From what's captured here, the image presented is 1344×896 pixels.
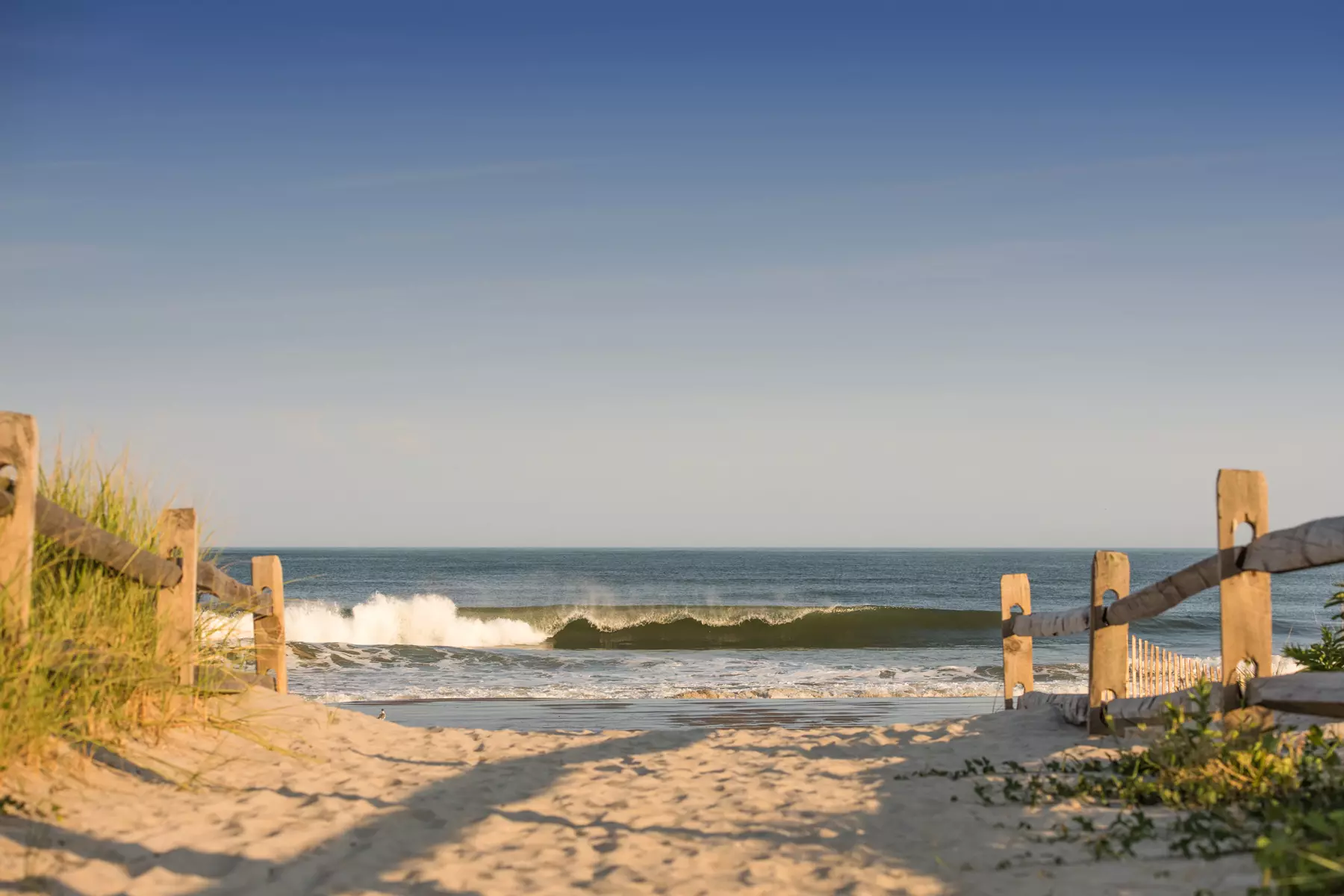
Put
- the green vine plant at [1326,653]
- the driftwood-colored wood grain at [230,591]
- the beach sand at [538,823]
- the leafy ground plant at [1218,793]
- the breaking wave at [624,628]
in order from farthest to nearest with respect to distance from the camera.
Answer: the breaking wave at [624,628] → the green vine plant at [1326,653] → the driftwood-colored wood grain at [230,591] → the beach sand at [538,823] → the leafy ground plant at [1218,793]

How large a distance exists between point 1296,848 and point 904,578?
59.5 m

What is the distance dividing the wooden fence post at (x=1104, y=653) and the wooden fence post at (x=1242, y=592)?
138cm

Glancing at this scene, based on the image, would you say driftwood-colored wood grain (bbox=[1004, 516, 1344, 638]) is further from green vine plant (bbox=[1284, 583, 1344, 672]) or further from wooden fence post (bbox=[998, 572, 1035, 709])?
green vine plant (bbox=[1284, 583, 1344, 672])

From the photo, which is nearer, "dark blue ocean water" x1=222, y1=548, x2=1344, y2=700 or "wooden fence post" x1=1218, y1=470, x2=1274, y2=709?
"wooden fence post" x1=1218, y1=470, x2=1274, y2=709

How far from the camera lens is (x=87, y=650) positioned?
4.89m

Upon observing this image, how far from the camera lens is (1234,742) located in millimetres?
4984

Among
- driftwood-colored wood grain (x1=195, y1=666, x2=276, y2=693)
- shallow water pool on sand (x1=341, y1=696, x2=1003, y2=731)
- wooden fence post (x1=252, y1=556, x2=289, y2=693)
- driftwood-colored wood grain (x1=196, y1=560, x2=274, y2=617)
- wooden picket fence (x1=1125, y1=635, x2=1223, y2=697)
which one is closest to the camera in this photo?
driftwood-colored wood grain (x1=195, y1=666, x2=276, y2=693)

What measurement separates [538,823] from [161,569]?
118 inches

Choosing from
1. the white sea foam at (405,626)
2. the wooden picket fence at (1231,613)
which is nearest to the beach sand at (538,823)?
the wooden picket fence at (1231,613)

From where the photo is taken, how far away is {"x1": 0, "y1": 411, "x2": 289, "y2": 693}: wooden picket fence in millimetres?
4883

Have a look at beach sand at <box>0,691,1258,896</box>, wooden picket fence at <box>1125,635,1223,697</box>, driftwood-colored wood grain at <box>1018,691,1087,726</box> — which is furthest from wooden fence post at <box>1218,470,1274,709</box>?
wooden picket fence at <box>1125,635,1223,697</box>

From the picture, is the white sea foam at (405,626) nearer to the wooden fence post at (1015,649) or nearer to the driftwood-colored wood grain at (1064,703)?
the wooden fence post at (1015,649)

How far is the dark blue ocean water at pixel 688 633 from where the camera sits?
52.0ft

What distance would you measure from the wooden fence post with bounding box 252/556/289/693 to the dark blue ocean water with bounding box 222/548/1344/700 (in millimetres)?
325
